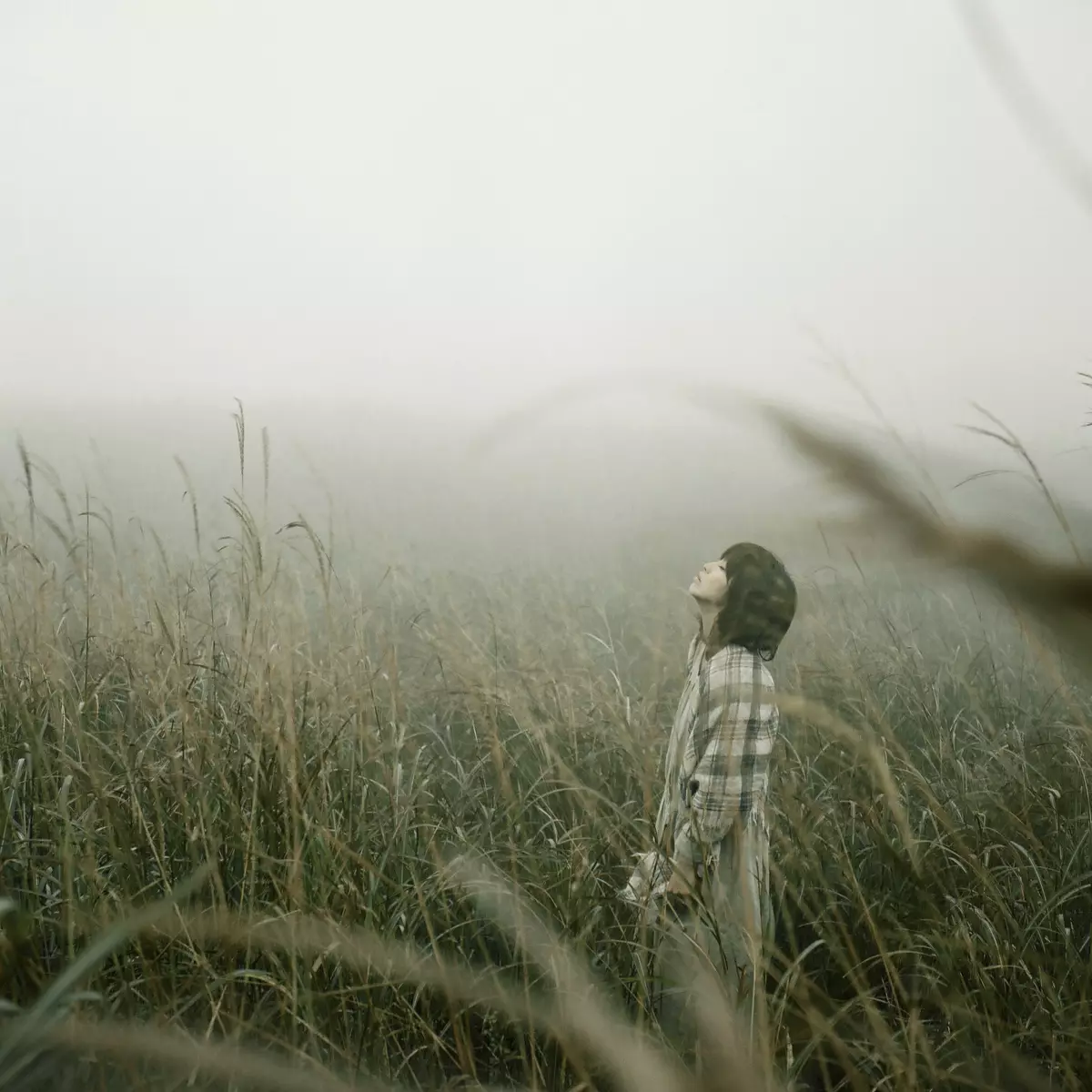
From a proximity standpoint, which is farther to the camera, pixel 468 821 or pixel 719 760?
pixel 468 821

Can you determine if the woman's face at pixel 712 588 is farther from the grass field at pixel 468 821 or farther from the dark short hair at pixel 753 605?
the grass field at pixel 468 821

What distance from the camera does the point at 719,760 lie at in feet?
4.80

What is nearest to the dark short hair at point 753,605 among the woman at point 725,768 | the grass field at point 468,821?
the woman at point 725,768

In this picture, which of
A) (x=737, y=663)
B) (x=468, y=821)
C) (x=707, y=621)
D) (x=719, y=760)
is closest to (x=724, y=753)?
(x=719, y=760)

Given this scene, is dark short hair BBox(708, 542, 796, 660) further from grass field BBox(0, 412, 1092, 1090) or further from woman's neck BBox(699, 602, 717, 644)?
grass field BBox(0, 412, 1092, 1090)

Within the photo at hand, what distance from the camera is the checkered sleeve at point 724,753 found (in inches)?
56.6

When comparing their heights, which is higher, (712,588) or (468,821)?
(712,588)

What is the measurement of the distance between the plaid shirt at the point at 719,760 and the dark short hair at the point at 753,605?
2cm

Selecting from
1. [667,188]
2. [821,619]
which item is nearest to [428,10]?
[667,188]

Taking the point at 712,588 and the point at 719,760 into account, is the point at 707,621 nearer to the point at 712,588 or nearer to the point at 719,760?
the point at 712,588

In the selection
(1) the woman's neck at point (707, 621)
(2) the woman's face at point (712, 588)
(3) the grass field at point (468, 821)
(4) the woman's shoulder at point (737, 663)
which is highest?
(2) the woman's face at point (712, 588)

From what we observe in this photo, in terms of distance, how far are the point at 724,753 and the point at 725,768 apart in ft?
0.07

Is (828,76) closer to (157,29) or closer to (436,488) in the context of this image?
(436,488)

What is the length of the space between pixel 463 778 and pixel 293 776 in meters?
0.63
